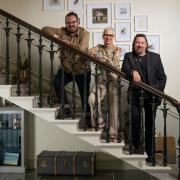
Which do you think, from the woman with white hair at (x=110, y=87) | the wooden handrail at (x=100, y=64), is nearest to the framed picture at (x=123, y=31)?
the woman with white hair at (x=110, y=87)

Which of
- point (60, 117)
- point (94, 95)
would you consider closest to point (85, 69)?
point (94, 95)

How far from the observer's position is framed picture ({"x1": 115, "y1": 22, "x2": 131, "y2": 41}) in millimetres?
5645

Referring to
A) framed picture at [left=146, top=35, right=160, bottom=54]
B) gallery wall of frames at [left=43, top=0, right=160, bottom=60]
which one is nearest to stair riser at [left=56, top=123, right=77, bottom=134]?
gallery wall of frames at [left=43, top=0, right=160, bottom=60]

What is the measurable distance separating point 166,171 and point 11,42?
2563 millimetres

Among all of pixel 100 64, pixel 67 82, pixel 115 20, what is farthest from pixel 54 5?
pixel 100 64

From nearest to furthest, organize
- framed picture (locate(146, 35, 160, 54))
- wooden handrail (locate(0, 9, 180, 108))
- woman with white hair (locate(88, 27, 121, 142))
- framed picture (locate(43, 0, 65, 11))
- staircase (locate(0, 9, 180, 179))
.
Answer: wooden handrail (locate(0, 9, 180, 108)) < staircase (locate(0, 9, 180, 179)) < woman with white hair (locate(88, 27, 121, 142)) < framed picture (locate(146, 35, 160, 54)) < framed picture (locate(43, 0, 65, 11))

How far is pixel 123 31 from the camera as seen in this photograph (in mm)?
5648

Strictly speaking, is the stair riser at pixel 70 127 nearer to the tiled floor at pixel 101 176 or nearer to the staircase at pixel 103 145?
the staircase at pixel 103 145

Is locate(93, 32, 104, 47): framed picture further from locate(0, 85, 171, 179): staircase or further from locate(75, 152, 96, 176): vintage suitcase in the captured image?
locate(0, 85, 171, 179): staircase

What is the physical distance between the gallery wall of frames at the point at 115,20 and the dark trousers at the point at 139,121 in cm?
164

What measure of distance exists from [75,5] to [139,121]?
8.04ft

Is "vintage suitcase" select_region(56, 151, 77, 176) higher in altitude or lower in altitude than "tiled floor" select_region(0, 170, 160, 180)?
higher

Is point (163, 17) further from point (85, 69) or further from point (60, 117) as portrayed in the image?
point (60, 117)

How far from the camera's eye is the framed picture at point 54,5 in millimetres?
5715
